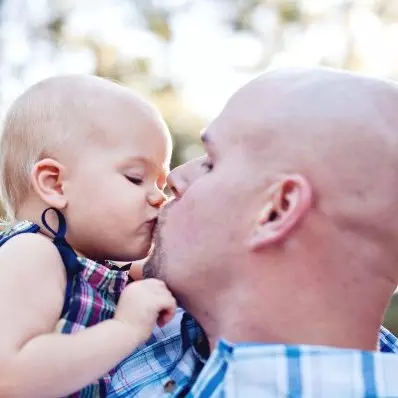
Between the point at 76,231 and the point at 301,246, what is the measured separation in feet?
1.75

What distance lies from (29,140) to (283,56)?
11.6 m

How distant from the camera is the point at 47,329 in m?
1.46

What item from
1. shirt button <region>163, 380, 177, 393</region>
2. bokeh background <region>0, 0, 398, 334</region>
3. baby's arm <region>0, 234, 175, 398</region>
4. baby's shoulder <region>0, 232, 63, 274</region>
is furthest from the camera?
bokeh background <region>0, 0, 398, 334</region>

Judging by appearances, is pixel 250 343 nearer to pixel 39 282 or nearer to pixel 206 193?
pixel 206 193

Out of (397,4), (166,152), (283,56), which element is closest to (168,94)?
(283,56)

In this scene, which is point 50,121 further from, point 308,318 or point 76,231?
point 308,318

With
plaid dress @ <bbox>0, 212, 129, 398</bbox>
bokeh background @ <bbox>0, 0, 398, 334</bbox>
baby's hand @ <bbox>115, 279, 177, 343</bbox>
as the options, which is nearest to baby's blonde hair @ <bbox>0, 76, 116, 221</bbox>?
plaid dress @ <bbox>0, 212, 129, 398</bbox>

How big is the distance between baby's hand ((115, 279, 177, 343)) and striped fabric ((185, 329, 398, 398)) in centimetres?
16

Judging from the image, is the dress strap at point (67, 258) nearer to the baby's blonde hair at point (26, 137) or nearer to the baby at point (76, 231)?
the baby at point (76, 231)

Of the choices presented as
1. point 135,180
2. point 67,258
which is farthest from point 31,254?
point 135,180

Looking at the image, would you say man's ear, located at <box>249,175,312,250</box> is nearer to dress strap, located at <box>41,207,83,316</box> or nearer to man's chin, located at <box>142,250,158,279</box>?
man's chin, located at <box>142,250,158,279</box>

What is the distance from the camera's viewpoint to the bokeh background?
467 inches

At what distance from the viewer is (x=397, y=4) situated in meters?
12.0

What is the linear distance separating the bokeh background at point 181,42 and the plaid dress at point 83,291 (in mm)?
9672
